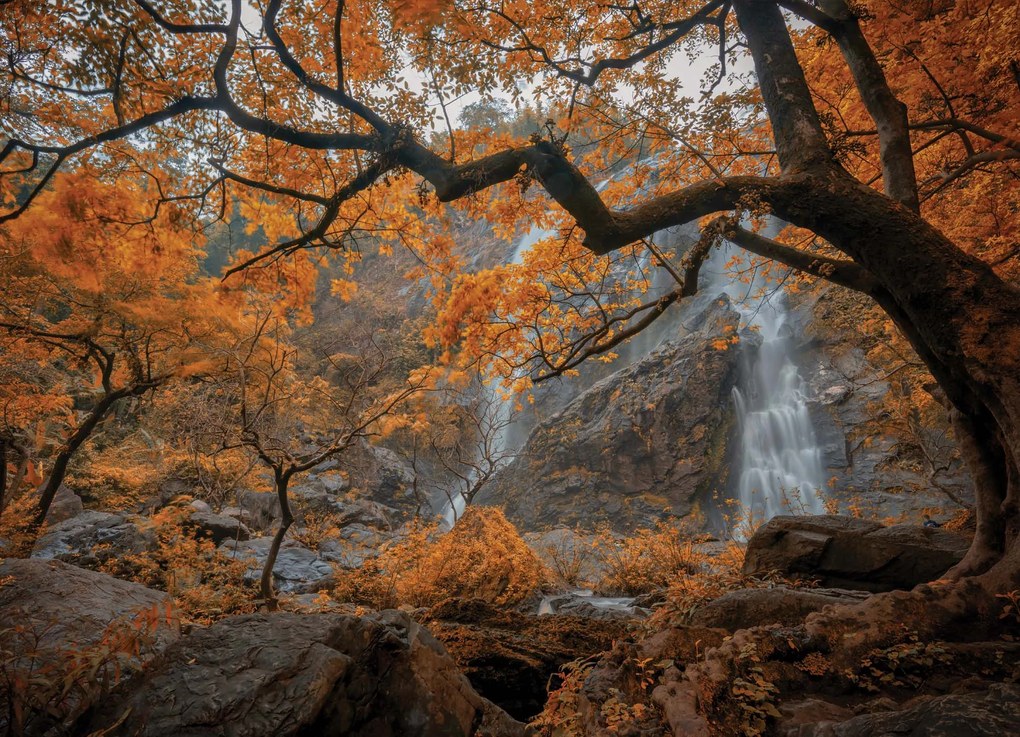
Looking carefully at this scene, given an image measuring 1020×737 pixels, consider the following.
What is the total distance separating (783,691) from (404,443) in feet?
62.2

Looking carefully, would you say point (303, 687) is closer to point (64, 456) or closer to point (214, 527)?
point (64, 456)

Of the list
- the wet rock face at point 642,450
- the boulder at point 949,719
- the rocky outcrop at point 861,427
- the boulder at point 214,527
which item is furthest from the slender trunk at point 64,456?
the rocky outcrop at point 861,427

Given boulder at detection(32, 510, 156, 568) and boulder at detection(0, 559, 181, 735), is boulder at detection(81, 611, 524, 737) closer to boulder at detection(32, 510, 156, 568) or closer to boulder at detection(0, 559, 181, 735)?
boulder at detection(0, 559, 181, 735)

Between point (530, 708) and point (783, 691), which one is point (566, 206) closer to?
point (783, 691)

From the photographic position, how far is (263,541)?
31.0ft

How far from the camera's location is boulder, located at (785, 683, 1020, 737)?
134 cm

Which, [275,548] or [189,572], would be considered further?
[189,572]

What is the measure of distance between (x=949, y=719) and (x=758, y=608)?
6.44 ft

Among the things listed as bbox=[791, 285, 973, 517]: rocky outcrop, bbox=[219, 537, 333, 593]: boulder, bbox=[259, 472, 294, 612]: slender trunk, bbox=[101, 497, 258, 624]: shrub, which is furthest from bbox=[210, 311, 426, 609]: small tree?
bbox=[791, 285, 973, 517]: rocky outcrop

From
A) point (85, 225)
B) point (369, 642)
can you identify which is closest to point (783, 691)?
point (369, 642)

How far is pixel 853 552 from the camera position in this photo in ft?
15.2

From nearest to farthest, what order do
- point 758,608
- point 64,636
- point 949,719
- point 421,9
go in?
point 949,719 → point 64,636 → point 421,9 → point 758,608

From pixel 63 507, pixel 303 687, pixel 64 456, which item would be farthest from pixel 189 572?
pixel 303 687

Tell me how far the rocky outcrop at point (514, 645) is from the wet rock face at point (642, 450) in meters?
10.7
